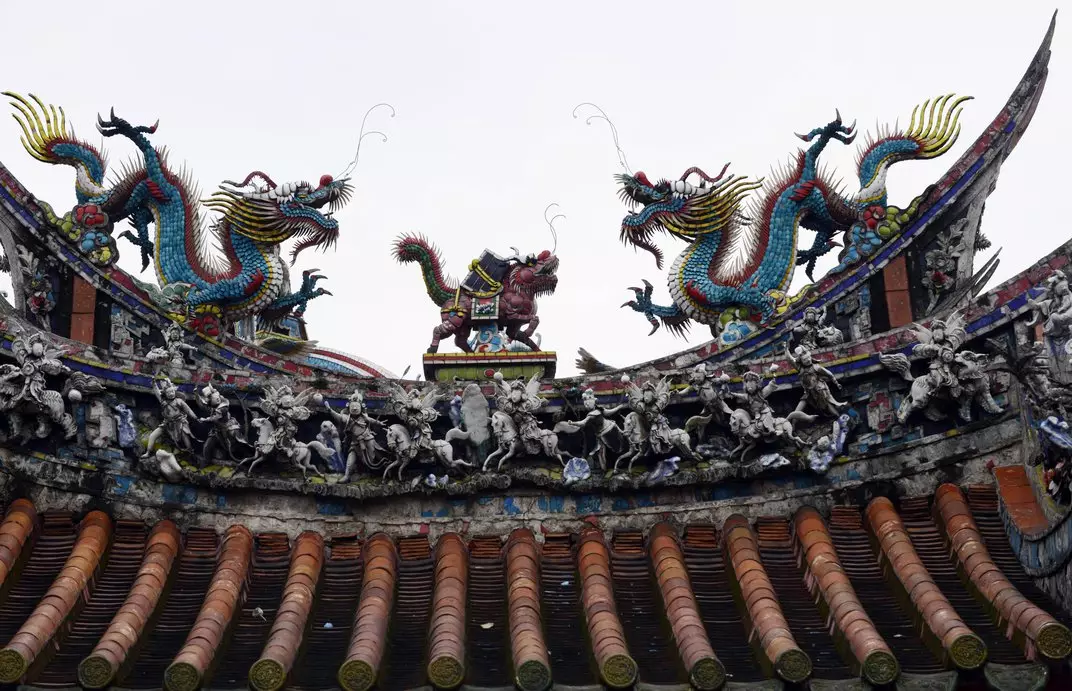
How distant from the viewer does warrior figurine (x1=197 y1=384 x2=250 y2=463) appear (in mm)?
16938

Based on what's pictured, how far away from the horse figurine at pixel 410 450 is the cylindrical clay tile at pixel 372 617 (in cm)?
73

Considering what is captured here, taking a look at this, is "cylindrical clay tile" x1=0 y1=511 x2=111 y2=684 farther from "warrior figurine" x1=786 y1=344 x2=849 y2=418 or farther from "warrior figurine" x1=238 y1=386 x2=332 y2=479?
"warrior figurine" x1=786 y1=344 x2=849 y2=418

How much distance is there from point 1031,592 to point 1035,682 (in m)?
1.55

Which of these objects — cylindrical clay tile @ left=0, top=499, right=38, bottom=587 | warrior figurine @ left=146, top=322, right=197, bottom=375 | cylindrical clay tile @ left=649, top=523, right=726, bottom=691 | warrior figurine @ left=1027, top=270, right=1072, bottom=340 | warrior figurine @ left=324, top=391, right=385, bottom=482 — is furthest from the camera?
warrior figurine @ left=146, top=322, right=197, bottom=375

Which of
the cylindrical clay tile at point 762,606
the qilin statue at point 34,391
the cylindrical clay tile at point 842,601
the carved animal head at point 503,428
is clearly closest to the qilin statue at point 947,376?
the cylindrical clay tile at point 842,601

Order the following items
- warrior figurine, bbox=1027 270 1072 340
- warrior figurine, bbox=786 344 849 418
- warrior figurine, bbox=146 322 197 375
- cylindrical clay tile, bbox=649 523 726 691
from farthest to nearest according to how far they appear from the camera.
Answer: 1. warrior figurine, bbox=146 322 197 375
2. warrior figurine, bbox=786 344 849 418
3. warrior figurine, bbox=1027 270 1072 340
4. cylindrical clay tile, bbox=649 523 726 691

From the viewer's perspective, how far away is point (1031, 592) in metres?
14.6

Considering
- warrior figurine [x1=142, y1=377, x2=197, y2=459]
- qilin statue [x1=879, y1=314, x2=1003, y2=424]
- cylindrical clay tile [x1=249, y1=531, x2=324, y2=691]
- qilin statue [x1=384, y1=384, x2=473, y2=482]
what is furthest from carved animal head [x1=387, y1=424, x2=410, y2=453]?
qilin statue [x1=879, y1=314, x2=1003, y2=424]

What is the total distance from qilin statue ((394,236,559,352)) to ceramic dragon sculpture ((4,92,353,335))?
1152 mm

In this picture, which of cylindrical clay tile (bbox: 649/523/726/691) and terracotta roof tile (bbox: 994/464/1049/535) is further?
terracotta roof tile (bbox: 994/464/1049/535)

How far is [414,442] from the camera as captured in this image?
1709 cm

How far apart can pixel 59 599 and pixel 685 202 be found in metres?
7.86

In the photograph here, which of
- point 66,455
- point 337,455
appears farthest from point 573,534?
point 66,455

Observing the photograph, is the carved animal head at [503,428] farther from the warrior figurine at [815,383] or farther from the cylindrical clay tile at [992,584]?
the cylindrical clay tile at [992,584]
